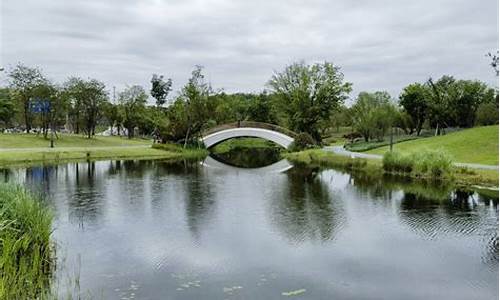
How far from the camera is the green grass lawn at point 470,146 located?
98.8 ft

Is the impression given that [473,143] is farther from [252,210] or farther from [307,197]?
[252,210]

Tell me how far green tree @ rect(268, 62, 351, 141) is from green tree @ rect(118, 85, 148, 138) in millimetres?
17989

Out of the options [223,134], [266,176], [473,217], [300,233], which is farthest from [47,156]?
→ [473,217]

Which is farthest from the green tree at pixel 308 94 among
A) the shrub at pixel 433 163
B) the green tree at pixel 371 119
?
the shrub at pixel 433 163

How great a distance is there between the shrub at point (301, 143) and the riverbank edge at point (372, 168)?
104 cm

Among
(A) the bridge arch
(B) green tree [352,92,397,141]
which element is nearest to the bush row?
(A) the bridge arch

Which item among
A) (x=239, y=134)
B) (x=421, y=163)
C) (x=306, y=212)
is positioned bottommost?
(x=306, y=212)

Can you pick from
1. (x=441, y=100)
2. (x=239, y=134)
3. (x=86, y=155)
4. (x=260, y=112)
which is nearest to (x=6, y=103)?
(x=86, y=155)

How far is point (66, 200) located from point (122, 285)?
33.3 ft

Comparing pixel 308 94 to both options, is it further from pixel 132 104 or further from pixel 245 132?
pixel 132 104

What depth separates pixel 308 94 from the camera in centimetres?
5669

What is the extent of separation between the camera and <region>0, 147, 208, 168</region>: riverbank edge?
32116 mm

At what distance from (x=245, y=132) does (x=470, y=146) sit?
72.7ft

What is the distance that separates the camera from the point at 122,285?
29.8 feet
